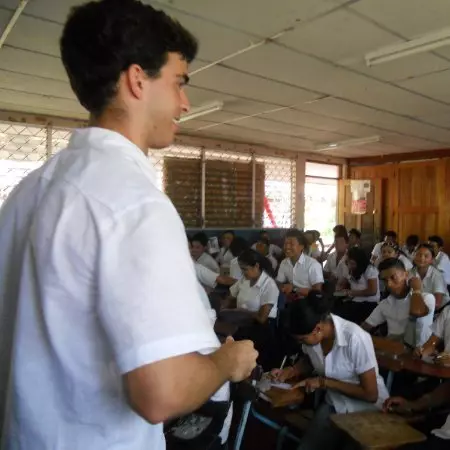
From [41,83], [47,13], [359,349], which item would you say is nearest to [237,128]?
[41,83]

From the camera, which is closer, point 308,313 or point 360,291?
point 308,313

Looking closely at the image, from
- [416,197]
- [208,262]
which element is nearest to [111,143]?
[208,262]

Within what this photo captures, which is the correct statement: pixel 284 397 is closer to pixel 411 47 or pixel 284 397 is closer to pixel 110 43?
pixel 110 43

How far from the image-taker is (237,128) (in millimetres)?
6352

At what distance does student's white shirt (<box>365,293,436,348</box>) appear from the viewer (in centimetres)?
304

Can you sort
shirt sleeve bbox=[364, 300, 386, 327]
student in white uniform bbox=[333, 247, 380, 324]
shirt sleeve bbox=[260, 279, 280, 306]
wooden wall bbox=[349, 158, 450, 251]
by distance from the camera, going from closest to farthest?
shirt sleeve bbox=[364, 300, 386, 327] → shirt sleeve bbox=[260, 279, 280, 306] → student in white uniform bbox=[333, 247, 380, 324] → wooden wall bbox=[349, 158, 450, 251]

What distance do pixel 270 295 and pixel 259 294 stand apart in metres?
0.14

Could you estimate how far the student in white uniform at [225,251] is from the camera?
622cm

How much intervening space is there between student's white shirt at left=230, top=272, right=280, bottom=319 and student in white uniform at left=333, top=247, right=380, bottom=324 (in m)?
1.14

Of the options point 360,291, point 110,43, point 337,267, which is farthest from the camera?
point 337,267

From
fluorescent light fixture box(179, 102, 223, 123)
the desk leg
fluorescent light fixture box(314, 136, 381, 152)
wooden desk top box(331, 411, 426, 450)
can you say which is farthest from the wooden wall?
wooden desk top box(331, 411, 426, 450)

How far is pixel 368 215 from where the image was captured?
29.8ft

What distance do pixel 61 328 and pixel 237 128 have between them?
5.98 meters

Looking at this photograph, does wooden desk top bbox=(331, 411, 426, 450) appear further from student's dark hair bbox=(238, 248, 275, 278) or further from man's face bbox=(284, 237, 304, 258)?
man's face bbox=(284, 237, 304, 258)
